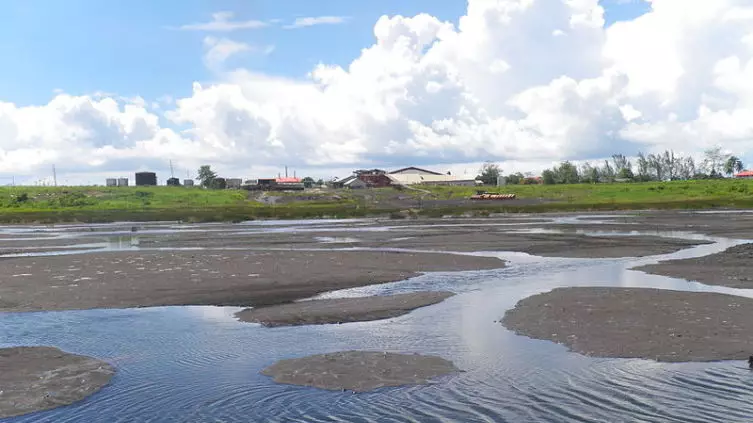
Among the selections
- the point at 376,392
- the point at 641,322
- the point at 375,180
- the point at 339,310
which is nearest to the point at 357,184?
the point at 375,180

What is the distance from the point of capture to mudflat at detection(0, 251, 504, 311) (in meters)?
25.7

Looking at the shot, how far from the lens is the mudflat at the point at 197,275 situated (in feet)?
84.3

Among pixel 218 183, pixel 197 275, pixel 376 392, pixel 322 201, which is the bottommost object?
pixel 376 392

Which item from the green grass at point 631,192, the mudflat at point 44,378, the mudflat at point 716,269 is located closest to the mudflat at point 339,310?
the mudflat at point 44,378

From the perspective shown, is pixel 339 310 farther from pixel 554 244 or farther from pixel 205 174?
pixel 205 174

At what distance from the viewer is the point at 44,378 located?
15102mm

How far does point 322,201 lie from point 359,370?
117m

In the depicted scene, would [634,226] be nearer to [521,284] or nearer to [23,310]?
[521,284]

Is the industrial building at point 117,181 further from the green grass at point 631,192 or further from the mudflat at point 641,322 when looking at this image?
the mudflat at point 641,322

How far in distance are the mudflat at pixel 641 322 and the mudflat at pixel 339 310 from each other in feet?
11.3

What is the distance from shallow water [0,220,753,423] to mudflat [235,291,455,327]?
726 mm

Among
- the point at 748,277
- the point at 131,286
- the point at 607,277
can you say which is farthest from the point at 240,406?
the point at 748,277

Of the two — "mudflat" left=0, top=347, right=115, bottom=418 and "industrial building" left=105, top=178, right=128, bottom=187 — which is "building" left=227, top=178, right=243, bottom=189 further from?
"mudflat" left=0, top=347, right=115, bottom=418

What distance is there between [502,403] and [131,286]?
19.7 metres
